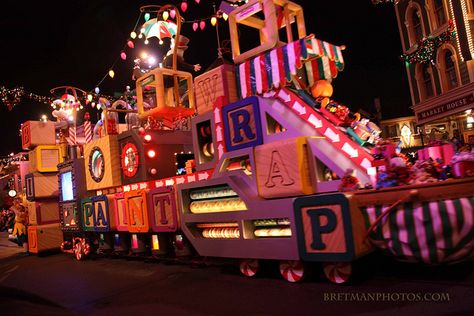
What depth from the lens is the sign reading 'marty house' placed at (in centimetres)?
1570

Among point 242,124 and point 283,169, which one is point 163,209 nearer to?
point 242,124

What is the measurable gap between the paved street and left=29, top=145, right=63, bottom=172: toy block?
5.66 m

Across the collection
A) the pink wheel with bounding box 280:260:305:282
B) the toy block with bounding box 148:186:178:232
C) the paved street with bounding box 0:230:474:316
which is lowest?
the paved street with bounding box 0:230:474:316

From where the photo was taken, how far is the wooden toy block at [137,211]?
7730 mm

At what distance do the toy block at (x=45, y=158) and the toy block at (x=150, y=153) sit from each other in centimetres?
501

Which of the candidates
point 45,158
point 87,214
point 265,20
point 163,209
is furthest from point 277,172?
point 45,158

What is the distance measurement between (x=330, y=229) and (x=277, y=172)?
116cm

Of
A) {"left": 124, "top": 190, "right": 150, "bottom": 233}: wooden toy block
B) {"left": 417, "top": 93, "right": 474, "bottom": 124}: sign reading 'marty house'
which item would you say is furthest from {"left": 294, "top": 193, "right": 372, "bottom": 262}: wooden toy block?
{"left": 417, "top": 93, "right": 474, "bottom": 124}: sign reading 'marty house'

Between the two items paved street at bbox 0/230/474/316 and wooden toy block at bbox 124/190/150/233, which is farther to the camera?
wooden toy block at bbox 124/190/150/233

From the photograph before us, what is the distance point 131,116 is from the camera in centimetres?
1230

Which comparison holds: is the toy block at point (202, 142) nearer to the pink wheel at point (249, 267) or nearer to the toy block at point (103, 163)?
the pink wheel at point (249, 267)

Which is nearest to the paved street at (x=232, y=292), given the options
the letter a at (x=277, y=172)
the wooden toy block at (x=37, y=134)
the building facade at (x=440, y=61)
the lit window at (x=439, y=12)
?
the letter a at (x=277, y=172)

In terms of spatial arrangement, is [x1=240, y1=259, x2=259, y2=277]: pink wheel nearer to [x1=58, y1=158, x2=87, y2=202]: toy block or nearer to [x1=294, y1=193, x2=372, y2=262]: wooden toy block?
[x1=294, y1=193, x2=372, y2=262]: wooden toy block

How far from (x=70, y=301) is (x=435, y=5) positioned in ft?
58.8
